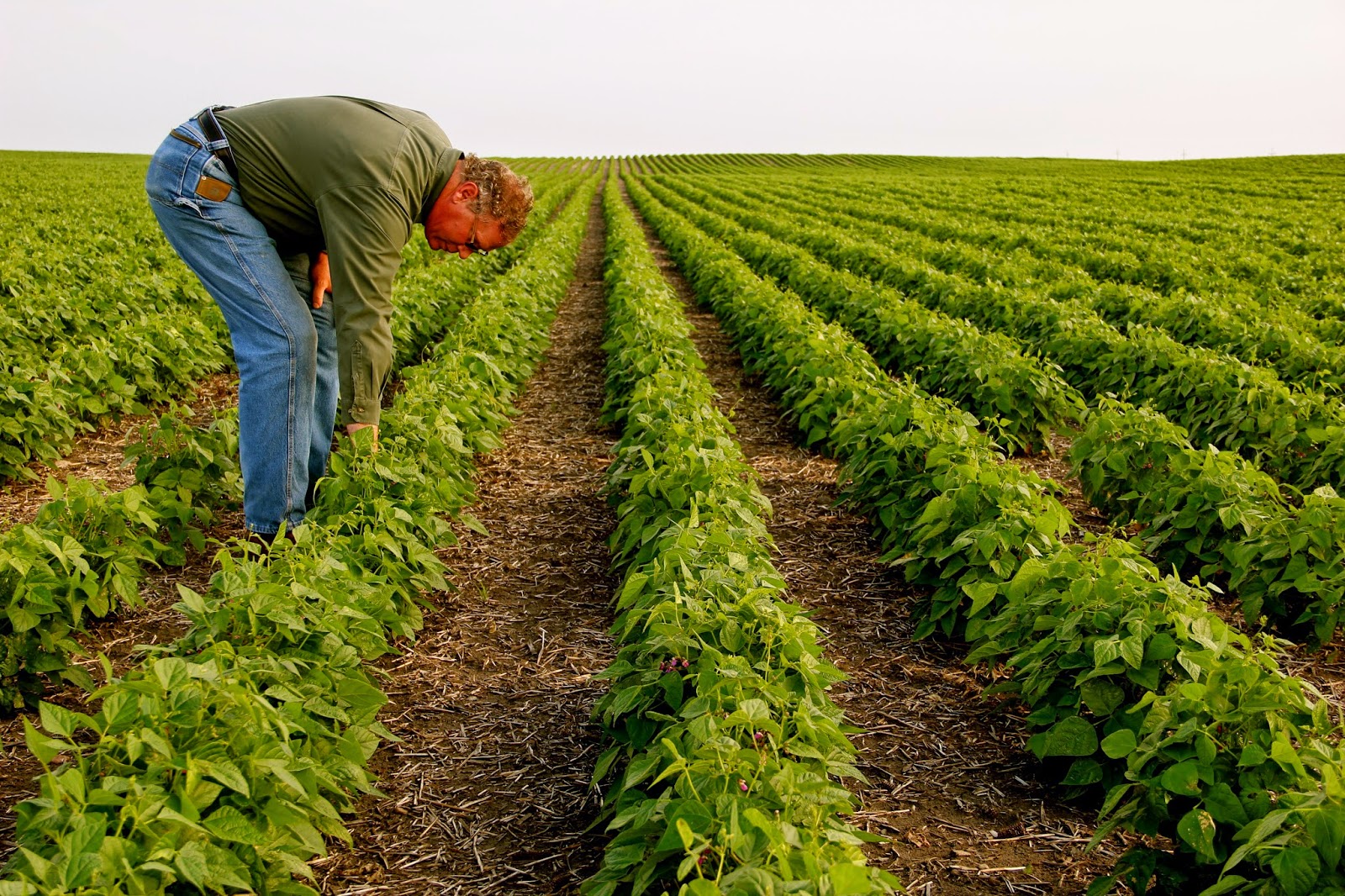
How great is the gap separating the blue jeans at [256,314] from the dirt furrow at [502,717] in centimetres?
88

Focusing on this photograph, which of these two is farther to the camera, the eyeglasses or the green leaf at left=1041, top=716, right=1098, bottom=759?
the eyeglasses

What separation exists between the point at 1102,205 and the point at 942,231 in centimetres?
840

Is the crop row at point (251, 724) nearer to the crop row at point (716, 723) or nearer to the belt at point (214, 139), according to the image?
the crop row at point (716, 723)

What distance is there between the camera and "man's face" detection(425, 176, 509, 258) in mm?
3758

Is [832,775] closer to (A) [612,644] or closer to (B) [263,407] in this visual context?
(A) [612,644]

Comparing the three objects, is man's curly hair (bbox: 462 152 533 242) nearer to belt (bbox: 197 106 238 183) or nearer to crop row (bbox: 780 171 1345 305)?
belt (bbox: 197 106 238 183)

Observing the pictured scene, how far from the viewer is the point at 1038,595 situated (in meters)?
3.22

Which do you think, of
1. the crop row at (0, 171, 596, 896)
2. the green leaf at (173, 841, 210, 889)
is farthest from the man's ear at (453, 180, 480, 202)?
the green leaf at (173, 841, 210, 889)

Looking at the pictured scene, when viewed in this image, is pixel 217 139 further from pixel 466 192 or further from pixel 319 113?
pixel 466 192

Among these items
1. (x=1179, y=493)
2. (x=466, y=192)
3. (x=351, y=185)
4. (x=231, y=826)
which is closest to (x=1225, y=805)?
(x=231, y=826)

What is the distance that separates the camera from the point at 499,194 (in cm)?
373

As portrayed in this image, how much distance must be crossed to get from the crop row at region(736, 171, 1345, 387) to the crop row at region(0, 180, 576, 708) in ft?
22.2

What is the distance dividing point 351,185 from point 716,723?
2.45m

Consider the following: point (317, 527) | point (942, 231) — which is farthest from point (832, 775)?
point (942, 231)
